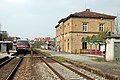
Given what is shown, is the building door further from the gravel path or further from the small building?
the gravel path

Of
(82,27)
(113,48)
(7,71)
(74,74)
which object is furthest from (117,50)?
(82,27)

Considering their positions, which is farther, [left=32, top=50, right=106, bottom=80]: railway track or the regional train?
the regional train

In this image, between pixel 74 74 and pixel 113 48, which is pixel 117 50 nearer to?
pixel 113 48

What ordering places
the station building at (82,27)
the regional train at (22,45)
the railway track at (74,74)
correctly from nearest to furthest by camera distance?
the railway track at (74,74)
the regional train at (22,45)
the station building at (82,27)

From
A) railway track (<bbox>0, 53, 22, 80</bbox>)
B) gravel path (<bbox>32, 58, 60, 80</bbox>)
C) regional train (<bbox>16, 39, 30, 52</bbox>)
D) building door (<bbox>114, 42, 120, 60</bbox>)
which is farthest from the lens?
regional train (<bbox>16, 39, 30, 52</bbox>)

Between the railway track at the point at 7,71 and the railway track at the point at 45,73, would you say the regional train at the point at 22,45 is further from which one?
the railway track at the point at 45,73

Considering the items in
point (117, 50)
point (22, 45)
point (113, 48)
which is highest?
point (22, 45)

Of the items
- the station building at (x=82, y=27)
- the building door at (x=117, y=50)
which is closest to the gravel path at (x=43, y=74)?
the building door at (x=117, y=50)

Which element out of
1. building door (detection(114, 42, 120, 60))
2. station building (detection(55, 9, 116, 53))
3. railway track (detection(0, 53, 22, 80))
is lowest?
railway track (detection(0, 53, 22, 80))

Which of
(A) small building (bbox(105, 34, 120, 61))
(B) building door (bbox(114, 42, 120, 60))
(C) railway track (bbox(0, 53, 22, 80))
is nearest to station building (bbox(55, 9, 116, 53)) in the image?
(A) small building (bbox(105, 34, 120, 61))

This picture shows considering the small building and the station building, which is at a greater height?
the station building

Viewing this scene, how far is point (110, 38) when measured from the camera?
Answer: 82.9 feet

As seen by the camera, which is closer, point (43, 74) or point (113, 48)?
point (43, 74)

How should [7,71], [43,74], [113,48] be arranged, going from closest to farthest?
1. [43,74]
2. [7,71]
3. [113,48]
